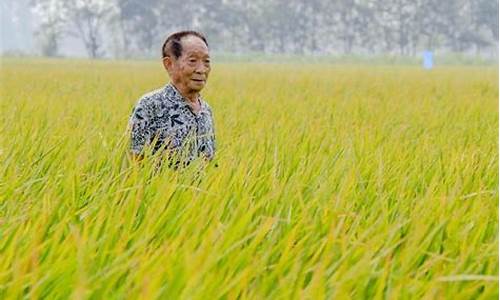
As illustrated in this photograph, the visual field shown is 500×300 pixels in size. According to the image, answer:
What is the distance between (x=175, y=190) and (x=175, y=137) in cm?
94

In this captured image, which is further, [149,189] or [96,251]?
[149,189]

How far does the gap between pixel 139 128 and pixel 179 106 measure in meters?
0.16

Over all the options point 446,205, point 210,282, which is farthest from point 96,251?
point 446,205

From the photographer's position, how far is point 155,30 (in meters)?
53.4

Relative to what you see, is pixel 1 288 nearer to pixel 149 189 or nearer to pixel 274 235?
pixel 274 235

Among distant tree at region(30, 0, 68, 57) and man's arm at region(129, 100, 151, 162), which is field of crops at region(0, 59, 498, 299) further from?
distant tree at region(30, 0, 68, 57)

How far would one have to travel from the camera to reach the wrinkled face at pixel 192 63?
2.46m

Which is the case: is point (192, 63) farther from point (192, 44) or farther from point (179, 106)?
point (179, 106)

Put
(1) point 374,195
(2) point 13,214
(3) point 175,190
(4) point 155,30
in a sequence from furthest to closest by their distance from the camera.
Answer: (4) point 155,30 → (1) point 374,195 → (3) point 175,190 → (2) point 13,214

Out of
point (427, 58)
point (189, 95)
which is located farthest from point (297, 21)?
point (189, 95)

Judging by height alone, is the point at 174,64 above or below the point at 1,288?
above

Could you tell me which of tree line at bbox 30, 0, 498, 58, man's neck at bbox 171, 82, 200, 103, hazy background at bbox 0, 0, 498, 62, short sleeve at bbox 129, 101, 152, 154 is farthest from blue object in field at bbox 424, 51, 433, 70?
short sleeve at bbox 129, 101, 152, 154

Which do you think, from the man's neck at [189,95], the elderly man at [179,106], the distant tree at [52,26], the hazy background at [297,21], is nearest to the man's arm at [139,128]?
the elderly man at [179,106]

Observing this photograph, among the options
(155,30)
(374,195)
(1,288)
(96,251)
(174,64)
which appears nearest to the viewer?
(1,288)
